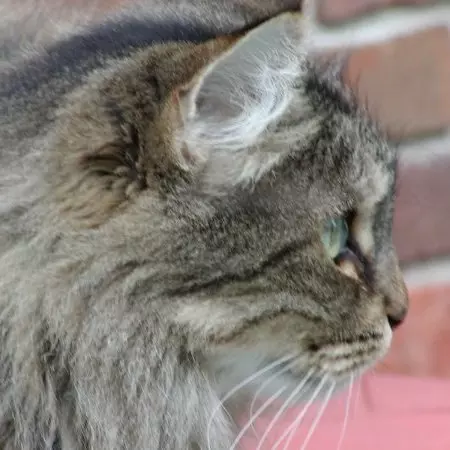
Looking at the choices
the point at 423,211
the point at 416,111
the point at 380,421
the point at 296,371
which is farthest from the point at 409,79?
the point at 296,371

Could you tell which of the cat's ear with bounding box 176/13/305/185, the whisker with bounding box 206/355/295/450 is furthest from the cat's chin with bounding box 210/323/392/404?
the cat's ear with bounding box 176/13/305/185

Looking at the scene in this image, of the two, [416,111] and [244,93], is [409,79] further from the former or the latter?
[244,93]


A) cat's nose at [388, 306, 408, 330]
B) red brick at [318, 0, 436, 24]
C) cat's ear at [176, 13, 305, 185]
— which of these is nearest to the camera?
cat's ear at [176, 13, 305, 185]

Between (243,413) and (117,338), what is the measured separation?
0.20 meters

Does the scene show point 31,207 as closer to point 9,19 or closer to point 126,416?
point 126,416

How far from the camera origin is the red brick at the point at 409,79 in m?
1.20

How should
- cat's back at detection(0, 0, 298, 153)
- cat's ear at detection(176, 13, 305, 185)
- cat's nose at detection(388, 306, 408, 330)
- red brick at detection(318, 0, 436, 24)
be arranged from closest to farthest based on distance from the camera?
cat's ear at detection(176, 13, 305, 185), cat's back at detection(0, 0, 298, 153), cat's nose at detection(388, 306, 408, 330), red brick at detection(318, 0, 436, 24)

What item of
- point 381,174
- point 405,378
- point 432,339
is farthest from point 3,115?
point 432,339

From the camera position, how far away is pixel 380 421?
0.95 metres

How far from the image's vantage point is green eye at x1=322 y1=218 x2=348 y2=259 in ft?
2.32

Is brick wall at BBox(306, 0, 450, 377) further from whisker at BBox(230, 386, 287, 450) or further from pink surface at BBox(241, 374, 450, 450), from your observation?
whisker at BBox(230, 386, 287, 450)

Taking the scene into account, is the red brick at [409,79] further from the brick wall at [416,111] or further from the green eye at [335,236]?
the green eye at [335,236]

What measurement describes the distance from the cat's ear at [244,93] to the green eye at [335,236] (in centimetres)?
8

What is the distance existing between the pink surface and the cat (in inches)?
6.1
